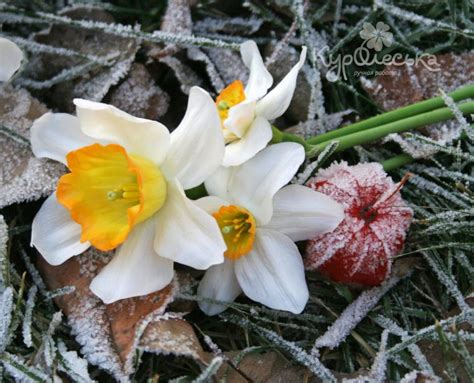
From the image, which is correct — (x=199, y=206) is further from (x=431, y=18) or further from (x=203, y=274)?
(x=431, y=18)

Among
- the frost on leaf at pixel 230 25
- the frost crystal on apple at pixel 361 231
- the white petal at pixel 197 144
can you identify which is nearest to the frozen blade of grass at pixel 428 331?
the frost crystal on apple at pixel 361 231

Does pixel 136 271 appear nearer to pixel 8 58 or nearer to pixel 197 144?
pixel 197 144

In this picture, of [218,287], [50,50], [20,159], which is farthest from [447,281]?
[50,50]

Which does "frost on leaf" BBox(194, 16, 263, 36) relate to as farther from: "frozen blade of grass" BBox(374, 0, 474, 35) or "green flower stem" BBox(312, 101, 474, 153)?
"green flower stem" BBox(312, 101, 474, 153)

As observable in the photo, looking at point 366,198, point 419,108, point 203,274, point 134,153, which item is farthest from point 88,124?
point 419,108

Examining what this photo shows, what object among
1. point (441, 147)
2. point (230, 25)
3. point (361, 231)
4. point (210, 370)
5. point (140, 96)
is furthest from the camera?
point (230, 25)

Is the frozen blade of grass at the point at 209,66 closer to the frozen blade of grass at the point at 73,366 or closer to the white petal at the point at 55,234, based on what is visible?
the white petal at the point at 55,234
